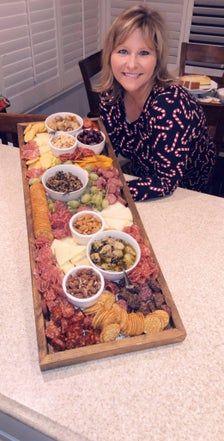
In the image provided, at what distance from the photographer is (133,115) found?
138 centimetres

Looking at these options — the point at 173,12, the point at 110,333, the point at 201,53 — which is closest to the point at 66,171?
the point at 110,333

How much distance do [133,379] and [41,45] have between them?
7.11ft

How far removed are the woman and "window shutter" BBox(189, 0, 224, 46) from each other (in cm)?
170

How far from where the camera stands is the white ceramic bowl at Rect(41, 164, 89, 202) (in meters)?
0.94

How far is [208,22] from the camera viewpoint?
2654 millimetres

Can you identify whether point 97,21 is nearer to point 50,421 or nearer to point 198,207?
point 198,207

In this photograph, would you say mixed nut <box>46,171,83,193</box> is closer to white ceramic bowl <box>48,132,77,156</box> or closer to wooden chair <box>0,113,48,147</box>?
white ceramic bowl <box>48,132,77,156</box>

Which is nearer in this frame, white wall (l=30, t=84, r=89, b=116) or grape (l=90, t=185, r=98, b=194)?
grape (l=90, t=185, r=98, b=194)

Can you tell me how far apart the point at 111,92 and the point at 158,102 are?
0.36m

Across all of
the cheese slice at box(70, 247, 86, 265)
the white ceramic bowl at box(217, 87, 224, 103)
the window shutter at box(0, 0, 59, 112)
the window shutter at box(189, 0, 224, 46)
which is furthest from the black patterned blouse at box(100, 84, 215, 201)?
the window shutter at box(189, 0, 224, 46)

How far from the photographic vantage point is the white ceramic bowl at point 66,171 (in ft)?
3.10

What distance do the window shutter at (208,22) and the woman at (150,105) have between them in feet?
5.57

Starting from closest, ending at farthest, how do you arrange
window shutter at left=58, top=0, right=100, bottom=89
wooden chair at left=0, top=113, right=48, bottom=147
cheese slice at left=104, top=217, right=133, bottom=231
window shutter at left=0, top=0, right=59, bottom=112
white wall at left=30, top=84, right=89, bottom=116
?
cheese slice at left=104, top=217, right=133, bottom=231
wooden chair at left=0, top=113, right=48, bottom=147
window shutter at left=0, top=0, right=59, bottom=112
window shutter at left=58, top=0, right=100, bottom=89
white wall at left=30, top=84, right=89, bottom=116

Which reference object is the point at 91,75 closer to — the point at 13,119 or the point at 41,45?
the point at 41,45
